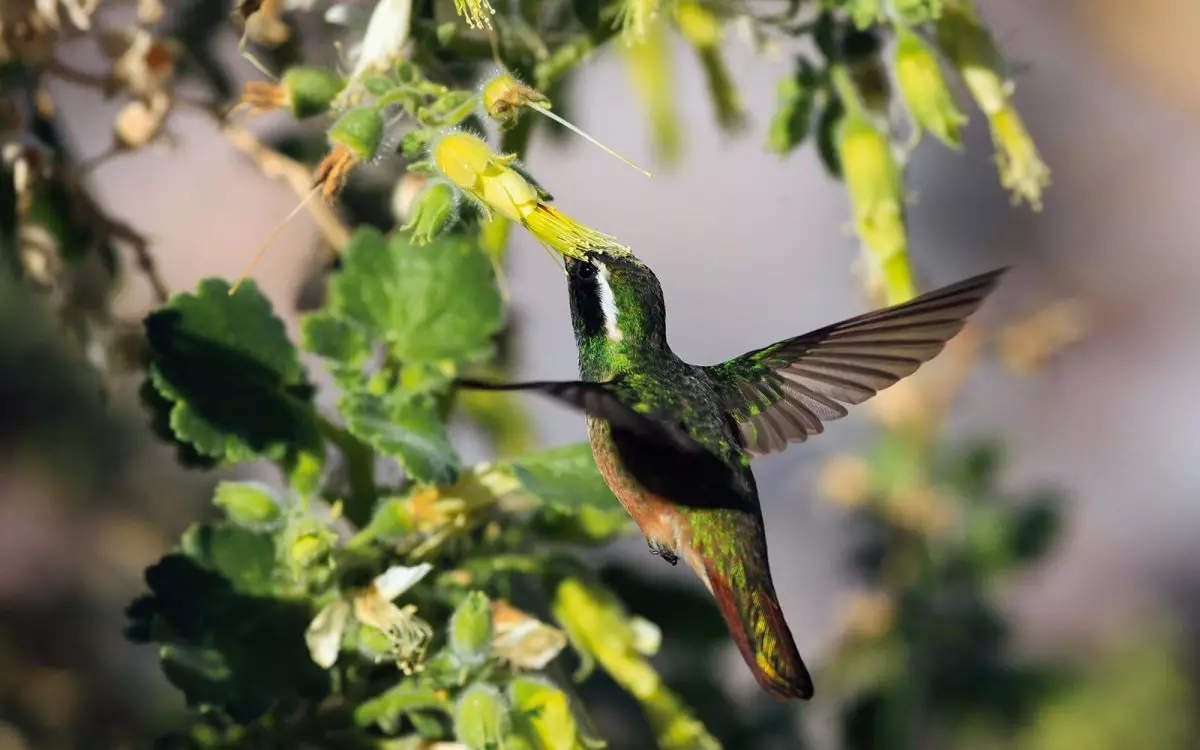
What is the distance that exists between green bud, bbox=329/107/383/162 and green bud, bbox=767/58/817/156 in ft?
1.53

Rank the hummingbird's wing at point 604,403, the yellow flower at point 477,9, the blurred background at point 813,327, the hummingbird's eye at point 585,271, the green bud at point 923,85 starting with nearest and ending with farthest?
the hummingbird's wing at point 604,403 < the yellow flower at point 477,9 < the hummingbird's eye at point 585,271 < the green bud at point 923,85 < the blurred background at point 813,327

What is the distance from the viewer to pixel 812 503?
3062mm

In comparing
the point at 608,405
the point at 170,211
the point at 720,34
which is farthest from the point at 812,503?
the point at 608,405

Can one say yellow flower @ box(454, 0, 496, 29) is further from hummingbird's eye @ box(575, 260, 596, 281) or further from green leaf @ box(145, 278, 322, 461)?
green leaf @ box(145, 278, 322, 461)

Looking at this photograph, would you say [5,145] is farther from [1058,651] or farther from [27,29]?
[1058,651]

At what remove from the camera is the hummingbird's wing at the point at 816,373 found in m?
1.35

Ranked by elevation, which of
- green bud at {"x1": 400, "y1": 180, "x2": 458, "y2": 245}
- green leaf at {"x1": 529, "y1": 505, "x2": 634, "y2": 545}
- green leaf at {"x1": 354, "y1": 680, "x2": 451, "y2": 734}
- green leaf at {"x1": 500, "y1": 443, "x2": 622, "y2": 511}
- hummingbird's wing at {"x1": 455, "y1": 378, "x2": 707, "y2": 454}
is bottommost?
green leaf at {"x1": 354, "y1": 680, "x2": 451, "y2": 734}

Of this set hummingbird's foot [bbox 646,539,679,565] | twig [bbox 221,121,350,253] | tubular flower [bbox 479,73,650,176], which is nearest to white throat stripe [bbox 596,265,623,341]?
tubular flower [bbox 479,73,650,176]

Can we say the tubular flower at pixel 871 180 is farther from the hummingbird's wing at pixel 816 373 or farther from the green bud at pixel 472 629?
Answer: the green bud at pixel 472 629

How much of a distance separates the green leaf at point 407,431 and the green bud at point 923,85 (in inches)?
22.5

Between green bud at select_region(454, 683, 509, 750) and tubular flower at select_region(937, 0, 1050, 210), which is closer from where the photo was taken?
green bud at select_region(454, 683, 509, 750)

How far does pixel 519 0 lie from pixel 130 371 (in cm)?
60

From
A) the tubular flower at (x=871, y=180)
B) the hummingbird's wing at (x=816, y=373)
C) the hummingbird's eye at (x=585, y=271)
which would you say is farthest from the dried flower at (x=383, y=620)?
the tubular flower at (x=871, y=180)

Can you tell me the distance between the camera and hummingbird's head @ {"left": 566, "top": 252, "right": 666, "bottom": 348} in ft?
4.04
